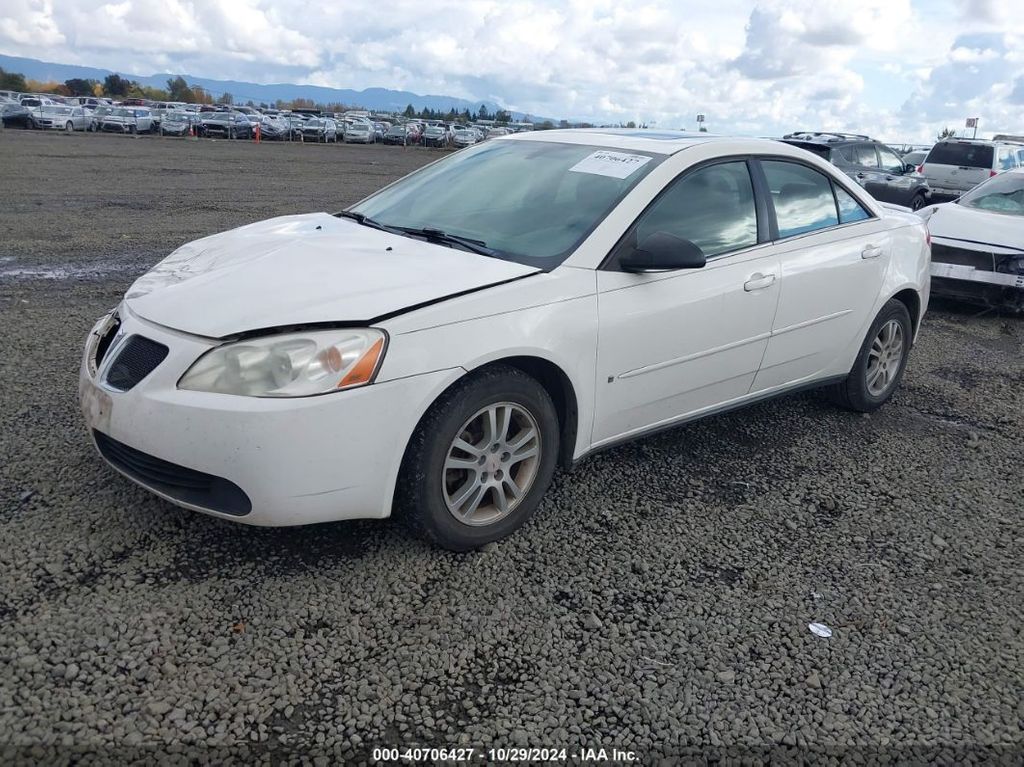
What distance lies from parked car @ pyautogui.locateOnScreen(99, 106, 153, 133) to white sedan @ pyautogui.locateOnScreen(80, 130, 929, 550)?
42.2 m

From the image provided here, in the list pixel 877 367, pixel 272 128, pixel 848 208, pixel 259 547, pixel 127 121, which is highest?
pixel 272 128

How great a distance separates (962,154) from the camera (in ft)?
58.7

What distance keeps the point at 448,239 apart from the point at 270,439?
136cm

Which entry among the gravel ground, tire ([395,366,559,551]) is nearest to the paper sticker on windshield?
tire ([395,366,559,551])

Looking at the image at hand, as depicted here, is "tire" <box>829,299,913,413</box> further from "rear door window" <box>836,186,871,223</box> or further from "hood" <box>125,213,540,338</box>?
"hood" <box>125,213,540,338</box>

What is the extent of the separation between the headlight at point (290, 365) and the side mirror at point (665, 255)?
1.20 m

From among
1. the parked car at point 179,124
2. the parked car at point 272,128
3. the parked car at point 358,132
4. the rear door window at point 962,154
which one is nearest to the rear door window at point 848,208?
the rear door window at point 962,154

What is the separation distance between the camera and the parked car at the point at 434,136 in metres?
49.0

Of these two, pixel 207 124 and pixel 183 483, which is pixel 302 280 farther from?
pixel 207 124

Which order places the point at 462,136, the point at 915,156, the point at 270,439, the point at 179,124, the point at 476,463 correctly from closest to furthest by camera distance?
1. the point at 270,439
2. the point at 476,463
3. the point at 915,156
4. the point at 179,124
5. the point at 462,136

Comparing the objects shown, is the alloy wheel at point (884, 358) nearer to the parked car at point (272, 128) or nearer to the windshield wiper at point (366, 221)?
the windshield wiper at point (366, 221)

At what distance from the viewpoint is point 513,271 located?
3.26 meters

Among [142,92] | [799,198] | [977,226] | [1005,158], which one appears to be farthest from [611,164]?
[142,92]

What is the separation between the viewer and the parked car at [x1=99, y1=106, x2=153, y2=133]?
40562 millimetres
